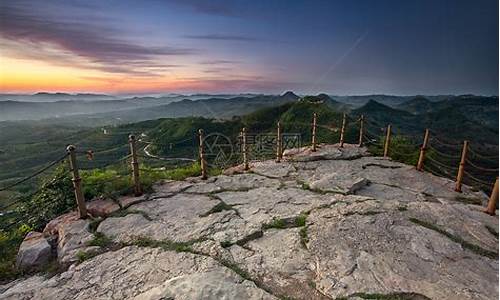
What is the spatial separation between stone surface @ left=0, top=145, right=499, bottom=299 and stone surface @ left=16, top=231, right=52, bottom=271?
0.60 ft

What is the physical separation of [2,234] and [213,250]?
3.77m

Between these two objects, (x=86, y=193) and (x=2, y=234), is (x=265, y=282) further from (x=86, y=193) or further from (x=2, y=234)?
(x=2, y=234)

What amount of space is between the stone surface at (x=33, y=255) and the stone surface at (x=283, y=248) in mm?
184

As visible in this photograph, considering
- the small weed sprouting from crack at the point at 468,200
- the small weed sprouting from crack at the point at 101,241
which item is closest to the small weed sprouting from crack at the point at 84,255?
the small weed sprouting from crack at the point at 101,241

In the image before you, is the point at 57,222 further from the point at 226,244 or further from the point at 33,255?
the point at 226,244

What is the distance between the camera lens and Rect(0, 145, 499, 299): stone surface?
2.86 m

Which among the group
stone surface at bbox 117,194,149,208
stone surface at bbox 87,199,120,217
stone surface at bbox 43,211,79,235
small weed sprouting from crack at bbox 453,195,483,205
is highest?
stone surface at bbox 117,194,149,208

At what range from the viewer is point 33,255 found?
147 inches

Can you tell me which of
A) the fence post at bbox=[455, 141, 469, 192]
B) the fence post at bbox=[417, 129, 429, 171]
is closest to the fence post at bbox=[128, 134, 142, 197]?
the fence post at bbox=[455, 141, 469, 192]

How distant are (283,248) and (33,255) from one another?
3.15 m

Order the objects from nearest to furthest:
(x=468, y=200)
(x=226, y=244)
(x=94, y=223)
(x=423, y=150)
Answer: (x=226, y=244), (x=94, y=223), (x=468, y=200), (x=423, y=150)

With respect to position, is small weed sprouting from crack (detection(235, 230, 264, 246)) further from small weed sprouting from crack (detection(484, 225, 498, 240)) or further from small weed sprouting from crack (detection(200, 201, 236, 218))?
small weed sprouting from crack (detection(484, 225, 498, 240))

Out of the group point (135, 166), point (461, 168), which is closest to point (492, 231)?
point (461, 168)

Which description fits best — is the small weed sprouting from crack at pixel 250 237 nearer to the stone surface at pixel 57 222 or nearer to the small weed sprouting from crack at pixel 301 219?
the small weed sprouting from crack at pixel 301 219
